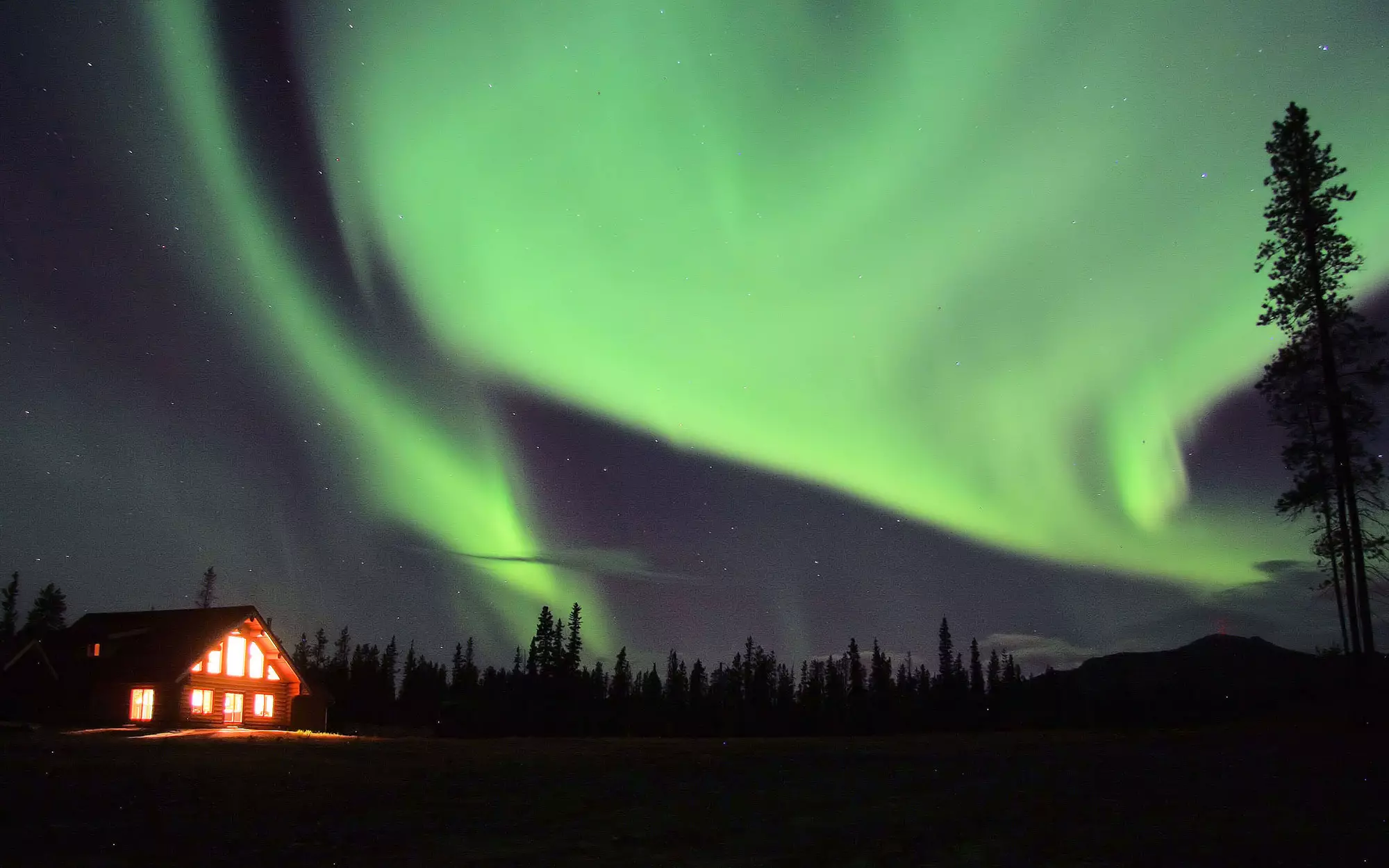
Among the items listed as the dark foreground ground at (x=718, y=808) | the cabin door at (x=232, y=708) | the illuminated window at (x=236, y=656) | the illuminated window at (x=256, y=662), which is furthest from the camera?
the illuminated window at (x=256, y=662)

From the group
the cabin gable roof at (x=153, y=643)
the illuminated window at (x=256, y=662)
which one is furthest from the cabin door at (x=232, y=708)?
the cabin gable roof at (x=153, y=643)

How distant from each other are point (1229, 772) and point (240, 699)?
50.1 meters

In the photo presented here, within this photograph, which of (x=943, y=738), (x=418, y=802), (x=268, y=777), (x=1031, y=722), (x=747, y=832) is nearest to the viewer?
(x=747, y=832)

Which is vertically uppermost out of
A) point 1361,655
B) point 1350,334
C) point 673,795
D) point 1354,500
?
point 1350,334

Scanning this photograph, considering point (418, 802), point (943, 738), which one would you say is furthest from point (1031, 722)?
point (418, 802)

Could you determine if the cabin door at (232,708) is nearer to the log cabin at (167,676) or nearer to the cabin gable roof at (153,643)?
the log cabin at (167,676)

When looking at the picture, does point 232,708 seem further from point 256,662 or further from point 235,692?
point 256,662

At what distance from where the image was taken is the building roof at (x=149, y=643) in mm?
48656

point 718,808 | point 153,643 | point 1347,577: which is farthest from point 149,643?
point 1347,577

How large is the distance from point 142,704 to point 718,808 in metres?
44.0

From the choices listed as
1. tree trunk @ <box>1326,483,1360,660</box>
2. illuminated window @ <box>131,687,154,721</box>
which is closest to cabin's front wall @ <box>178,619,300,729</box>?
illuminated window @ <box>131,687,154,721</box>

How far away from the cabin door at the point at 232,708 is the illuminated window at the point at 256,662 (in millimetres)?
1440

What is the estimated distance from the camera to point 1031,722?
7319cm

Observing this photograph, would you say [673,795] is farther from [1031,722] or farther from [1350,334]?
[1031,722]
